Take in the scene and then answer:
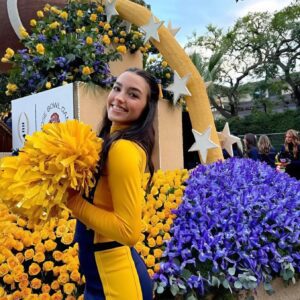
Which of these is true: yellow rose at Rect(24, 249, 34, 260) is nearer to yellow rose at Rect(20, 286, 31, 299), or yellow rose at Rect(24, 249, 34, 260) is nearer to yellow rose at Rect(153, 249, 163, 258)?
yellow rose at Rect(20, 286, 31, 299)

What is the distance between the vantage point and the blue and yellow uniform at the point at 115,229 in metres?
1.34

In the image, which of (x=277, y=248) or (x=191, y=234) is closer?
(x=191, y=234)

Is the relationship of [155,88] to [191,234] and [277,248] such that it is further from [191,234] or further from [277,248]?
[277,248]

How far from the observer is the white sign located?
157 inches

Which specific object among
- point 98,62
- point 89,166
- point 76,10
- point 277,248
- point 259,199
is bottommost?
point 277,248

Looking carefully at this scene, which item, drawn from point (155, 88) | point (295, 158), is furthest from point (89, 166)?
point (295, 158)

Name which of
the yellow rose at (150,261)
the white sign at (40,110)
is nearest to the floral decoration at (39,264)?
the yellow rose at (150,261)

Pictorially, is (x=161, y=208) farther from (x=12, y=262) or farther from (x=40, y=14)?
(x=40, y=14)

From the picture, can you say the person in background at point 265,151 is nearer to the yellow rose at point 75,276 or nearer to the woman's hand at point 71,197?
the yellow rose at point 75,276

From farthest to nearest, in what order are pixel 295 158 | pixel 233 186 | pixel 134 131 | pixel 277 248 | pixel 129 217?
pixel 295 158
pixel 233 186
pixel 277 248
pixel 134 131
pixel 129 217

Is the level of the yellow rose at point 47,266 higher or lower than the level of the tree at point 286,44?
lower

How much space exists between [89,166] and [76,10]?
4.02 m

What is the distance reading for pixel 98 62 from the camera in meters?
4.43

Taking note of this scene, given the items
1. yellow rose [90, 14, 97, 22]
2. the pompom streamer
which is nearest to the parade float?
the pompom streamer
